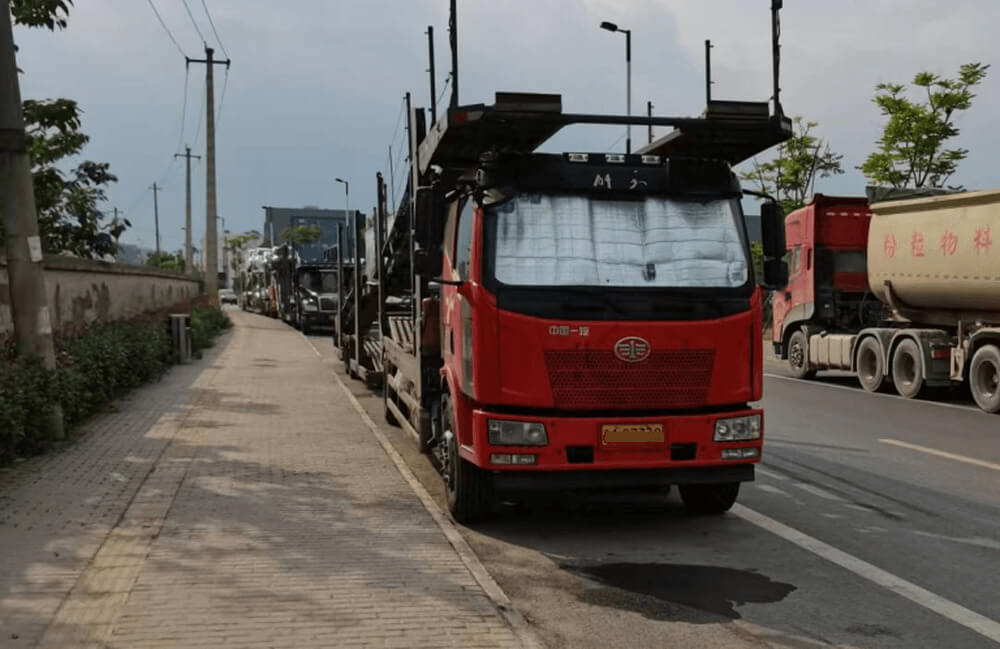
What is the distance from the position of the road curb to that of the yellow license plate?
3.93ft

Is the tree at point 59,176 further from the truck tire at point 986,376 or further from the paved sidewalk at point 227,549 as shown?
the truck tire at point 986,376

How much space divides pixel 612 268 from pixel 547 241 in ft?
1.61

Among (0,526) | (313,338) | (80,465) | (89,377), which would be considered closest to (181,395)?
(89,377)

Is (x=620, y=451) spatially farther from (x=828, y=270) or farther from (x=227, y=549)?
(x=828, y=270)

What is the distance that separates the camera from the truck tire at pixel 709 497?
7.72 meters

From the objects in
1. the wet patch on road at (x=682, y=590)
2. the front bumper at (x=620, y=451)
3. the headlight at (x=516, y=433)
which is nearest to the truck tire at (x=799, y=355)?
the front bumper at (x=620, y=451)

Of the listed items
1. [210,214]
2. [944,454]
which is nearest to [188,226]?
[210,214]

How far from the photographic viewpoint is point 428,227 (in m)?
7.27

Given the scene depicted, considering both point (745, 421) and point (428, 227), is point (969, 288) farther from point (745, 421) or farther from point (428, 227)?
point (428, 227)

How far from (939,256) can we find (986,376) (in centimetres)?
185

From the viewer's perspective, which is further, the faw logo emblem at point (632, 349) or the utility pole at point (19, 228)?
the utility pole at point (19, 228)

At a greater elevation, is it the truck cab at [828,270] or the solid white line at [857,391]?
the truck cab at [828,270]

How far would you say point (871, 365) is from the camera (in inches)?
687

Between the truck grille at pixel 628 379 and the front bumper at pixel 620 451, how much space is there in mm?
113
